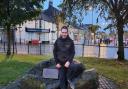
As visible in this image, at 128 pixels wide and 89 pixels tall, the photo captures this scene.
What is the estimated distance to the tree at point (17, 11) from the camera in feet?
99.1

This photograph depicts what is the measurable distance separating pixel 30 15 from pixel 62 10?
8.66 ft

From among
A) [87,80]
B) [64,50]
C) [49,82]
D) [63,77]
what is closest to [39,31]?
[49,82]

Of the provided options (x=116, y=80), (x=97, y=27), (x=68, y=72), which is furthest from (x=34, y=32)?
(x=68, y=72)

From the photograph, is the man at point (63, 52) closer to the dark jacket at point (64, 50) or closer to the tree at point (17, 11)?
the dark jacket at point (64, 50)

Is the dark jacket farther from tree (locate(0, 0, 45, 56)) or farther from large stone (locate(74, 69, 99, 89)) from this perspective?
tree (locate(0, 0, 45, 56))

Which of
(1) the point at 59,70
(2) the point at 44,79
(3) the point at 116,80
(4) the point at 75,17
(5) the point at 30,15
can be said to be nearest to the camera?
(1) the point at 59,70

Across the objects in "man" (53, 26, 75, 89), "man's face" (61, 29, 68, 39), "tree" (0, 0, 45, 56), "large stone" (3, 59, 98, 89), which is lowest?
"large stone" (3, 59, 98, 89)

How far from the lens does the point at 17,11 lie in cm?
3023

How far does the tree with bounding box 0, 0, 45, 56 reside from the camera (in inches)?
1190

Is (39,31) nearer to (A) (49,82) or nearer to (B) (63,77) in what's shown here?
(A) (49,82)

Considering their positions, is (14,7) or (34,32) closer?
(14,7)

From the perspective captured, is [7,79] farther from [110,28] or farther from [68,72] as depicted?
[110,28]

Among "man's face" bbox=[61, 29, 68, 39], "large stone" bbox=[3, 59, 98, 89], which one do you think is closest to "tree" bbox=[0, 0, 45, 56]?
"large stone" bbox=[3, 59, 98, 89]

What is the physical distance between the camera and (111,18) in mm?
33750
